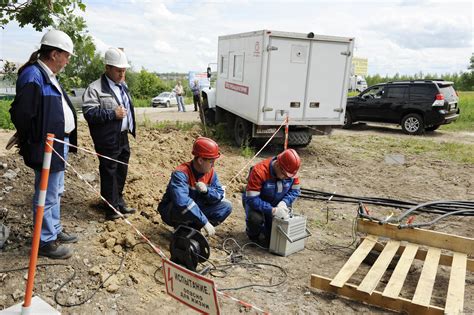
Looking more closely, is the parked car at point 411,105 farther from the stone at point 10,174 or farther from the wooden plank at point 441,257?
the stone at point 10,174

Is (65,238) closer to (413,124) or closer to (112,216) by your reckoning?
(112,216)

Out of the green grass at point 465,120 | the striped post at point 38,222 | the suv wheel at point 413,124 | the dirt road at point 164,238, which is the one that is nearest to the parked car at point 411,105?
the suv wheel at point 413,124

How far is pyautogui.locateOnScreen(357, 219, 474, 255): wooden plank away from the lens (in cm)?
430

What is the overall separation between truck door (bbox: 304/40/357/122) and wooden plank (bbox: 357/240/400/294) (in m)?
5.43

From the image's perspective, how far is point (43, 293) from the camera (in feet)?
10.5

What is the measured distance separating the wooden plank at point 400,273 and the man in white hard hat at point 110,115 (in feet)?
9.85

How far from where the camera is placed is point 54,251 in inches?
140

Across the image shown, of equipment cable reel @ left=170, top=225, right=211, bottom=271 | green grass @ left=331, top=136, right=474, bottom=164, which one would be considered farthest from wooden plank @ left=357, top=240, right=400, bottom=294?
green grass @ left=331, top=136, right=474, bottom=164

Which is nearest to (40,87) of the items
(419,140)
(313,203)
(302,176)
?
(313,203)

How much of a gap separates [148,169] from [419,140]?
30.0ft

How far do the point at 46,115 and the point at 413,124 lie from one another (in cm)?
1329

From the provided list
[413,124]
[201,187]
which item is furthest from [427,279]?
[413,124]

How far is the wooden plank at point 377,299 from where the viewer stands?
10.6 ft

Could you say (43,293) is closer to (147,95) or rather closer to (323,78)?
(323,78)
